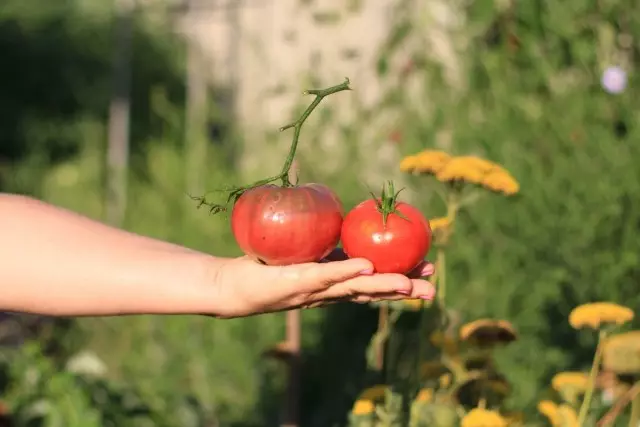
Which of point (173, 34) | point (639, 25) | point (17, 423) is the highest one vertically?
point (173, 34)

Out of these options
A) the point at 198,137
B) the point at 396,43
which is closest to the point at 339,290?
the point at 396,43

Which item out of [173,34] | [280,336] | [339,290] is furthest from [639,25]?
[173,34]

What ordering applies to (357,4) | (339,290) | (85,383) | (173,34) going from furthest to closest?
(173,34), (357,4), (85,383), (339,290)

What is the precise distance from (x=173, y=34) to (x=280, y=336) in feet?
11.6

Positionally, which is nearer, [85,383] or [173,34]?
[85,383]

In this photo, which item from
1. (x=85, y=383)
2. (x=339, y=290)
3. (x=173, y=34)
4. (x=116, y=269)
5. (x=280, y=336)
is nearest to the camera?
(x=339, y=290)

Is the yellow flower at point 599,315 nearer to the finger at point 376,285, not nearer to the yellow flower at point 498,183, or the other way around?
the yellow flower at point 498,183

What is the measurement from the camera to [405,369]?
306 cm

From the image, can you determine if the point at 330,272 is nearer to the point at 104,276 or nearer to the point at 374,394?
the point at 104,276

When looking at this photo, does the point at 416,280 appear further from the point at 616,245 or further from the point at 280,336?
the point at 280,336

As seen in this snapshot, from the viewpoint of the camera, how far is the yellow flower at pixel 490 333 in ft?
6.81

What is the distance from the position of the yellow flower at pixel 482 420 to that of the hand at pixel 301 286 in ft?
1.28

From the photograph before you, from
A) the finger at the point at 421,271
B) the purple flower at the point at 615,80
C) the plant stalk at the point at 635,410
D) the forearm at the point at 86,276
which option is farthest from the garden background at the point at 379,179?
the finger at the point at 421,271

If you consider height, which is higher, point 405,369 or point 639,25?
point 639,25
